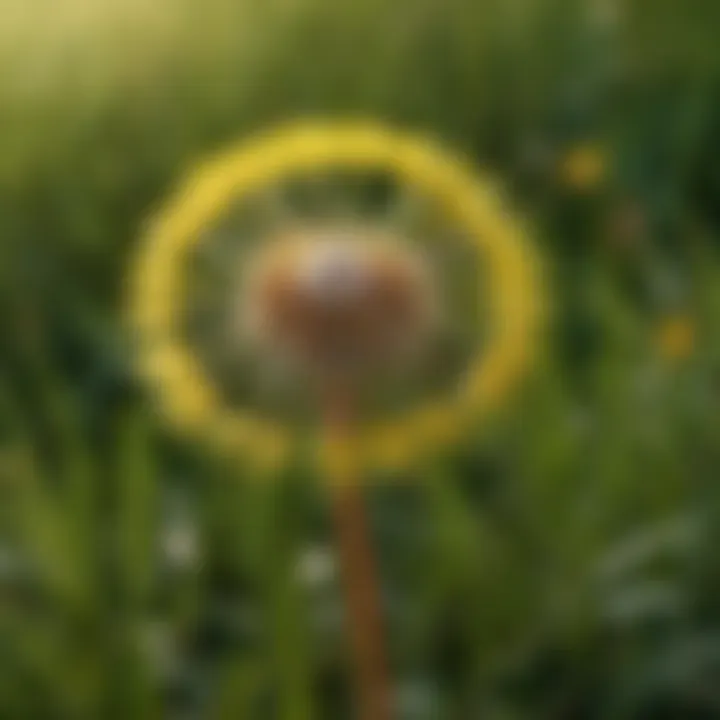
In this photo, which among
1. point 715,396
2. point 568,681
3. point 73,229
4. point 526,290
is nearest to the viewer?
point 526,290

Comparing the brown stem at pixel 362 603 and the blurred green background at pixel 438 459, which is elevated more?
the blurred green background at pixel 438 459

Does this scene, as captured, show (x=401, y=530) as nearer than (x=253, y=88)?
Yes

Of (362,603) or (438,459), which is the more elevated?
(438,459)

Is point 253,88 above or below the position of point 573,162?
above

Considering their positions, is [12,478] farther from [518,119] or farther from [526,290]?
[518,119]

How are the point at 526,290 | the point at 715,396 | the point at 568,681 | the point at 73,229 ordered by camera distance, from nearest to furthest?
the point at 526,290 → the point at 568,681 → the point at 715,396 → the point at 73,229

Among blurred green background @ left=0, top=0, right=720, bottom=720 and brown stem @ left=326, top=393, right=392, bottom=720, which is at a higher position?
blurred green background @ left=0, top=0, right=720, bottom=720

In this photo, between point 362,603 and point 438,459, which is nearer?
point 362,603

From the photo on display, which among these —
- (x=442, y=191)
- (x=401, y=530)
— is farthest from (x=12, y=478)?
(x=442, y=191)
